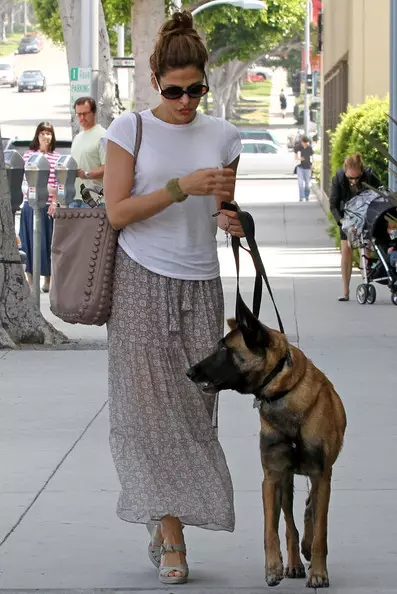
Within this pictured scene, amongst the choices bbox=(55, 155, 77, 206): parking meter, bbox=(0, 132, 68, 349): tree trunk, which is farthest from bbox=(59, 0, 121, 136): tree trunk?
bbox=(0, 132, 68, 349): tree trunk

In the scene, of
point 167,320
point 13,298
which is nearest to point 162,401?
point 167,320

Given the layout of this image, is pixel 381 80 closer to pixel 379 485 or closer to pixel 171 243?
pixel 379 485

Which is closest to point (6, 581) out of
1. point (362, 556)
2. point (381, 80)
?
point (362, 556)

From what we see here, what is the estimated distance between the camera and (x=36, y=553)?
18.5ft

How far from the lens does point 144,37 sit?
28641 mm

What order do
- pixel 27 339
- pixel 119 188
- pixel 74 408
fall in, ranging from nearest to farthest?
1. pixel 119 188
2. pixel 74 408
3. pixel 27 339

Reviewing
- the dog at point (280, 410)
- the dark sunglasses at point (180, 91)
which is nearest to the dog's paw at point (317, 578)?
the dog at point (280, 410)

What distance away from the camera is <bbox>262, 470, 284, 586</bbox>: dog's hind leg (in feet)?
16.1

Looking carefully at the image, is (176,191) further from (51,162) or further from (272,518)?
(51,162)

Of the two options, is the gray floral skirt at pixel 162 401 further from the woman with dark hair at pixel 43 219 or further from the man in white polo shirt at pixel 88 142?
the woman with dark hair at pixel 43 219

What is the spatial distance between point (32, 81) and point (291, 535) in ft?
303

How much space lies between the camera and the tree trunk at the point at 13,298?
445 inches

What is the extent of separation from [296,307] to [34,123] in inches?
2498

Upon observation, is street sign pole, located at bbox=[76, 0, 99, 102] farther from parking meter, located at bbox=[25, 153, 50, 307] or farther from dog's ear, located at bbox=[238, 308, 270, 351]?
dog's ear, located at bbox=[238, 308, 270, 351]
